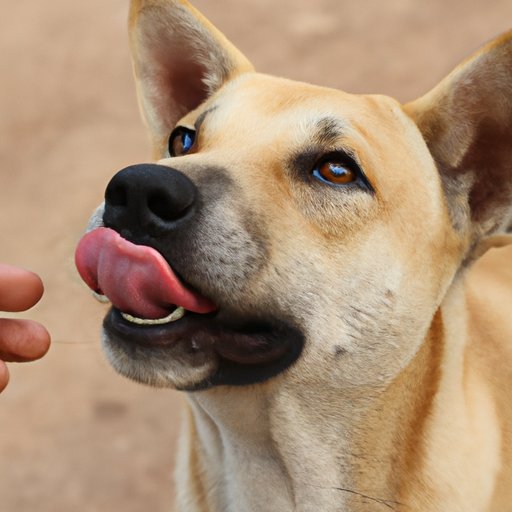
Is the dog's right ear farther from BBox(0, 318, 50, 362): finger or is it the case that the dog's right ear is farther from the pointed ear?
BBox(0, 318, 50, 362): finger

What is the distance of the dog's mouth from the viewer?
2.27 m

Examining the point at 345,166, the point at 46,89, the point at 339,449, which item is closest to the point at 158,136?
the point at 345,166

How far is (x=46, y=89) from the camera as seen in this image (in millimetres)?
7410

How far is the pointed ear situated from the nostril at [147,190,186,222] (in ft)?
3.06

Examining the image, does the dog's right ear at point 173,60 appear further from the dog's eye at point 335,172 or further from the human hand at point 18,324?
the human hand at point 18,324

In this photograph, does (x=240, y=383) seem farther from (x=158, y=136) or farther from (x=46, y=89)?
(x=46, y=89)

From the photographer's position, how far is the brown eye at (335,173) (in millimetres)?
2607

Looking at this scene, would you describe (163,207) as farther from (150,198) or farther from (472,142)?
(472,142)

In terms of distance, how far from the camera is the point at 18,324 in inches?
104

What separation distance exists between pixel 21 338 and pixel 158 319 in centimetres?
52

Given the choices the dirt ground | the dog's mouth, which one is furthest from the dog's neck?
the dirt ground

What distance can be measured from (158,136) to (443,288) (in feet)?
3.78

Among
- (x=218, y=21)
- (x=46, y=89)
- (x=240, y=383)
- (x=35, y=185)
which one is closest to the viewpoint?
(x=240, y=383)

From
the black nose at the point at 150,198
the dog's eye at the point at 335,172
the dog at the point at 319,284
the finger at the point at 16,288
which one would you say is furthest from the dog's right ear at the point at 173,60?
the black nose at the point at 150,198
